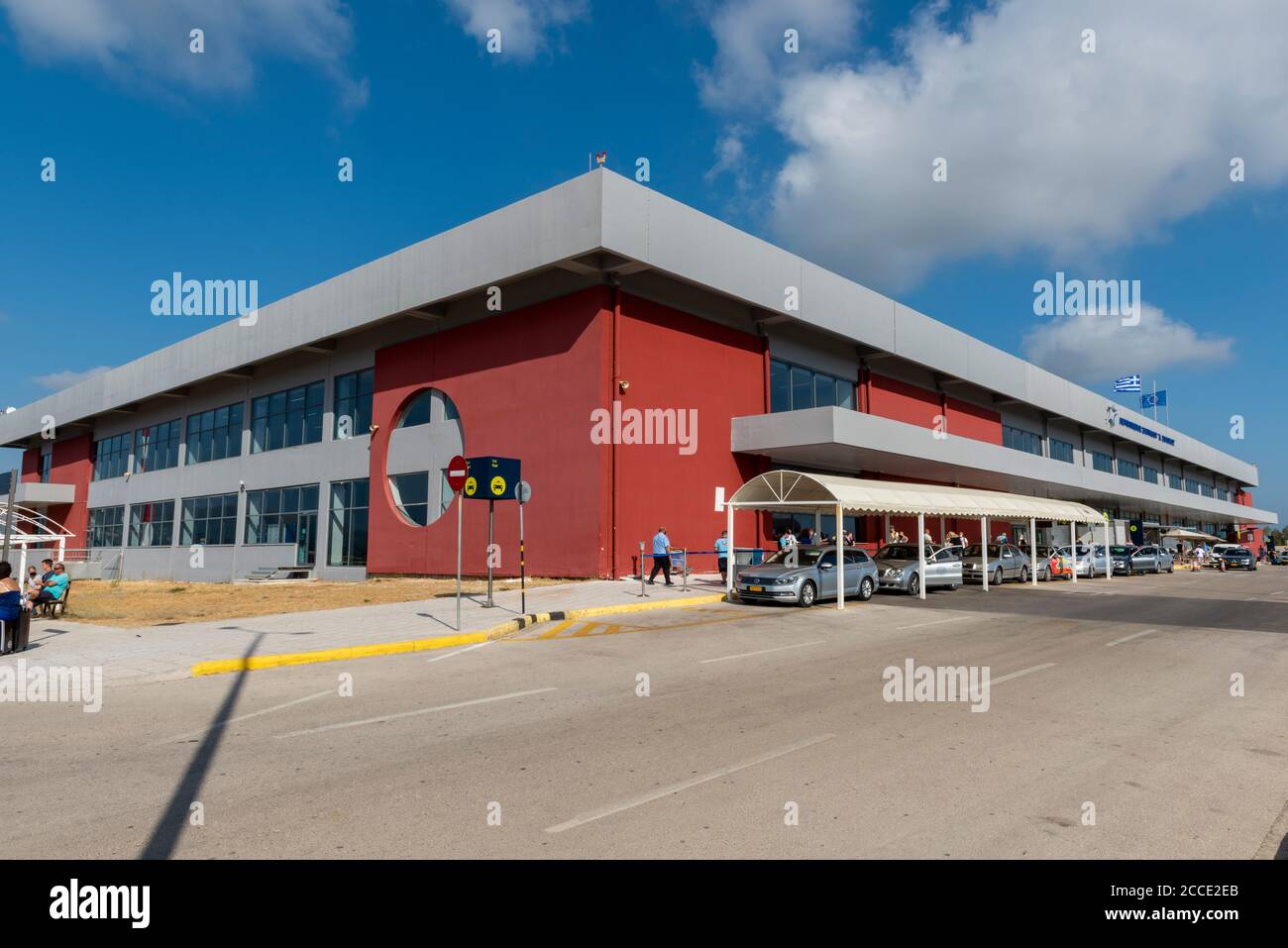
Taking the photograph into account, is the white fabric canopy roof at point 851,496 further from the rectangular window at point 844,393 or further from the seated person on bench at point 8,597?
the seated person on bench at point 8,597

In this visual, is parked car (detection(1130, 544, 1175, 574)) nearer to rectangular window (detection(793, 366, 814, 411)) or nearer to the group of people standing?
rectangular window (detection(793, 366, 814, 411))

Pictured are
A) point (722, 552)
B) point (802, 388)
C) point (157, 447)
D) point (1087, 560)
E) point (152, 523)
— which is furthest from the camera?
point (157, 447)

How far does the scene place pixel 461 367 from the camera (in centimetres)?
2977

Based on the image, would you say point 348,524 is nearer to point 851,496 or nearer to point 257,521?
point 257,521

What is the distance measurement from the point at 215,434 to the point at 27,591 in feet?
96.6

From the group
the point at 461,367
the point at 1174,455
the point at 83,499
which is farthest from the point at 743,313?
the point at 1174,455

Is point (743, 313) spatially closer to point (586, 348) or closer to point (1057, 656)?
point (586, 348)

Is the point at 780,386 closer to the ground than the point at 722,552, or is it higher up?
higher up

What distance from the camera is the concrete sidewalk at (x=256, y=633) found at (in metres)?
11.5

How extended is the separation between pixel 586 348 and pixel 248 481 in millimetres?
23801

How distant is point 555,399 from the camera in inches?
1041

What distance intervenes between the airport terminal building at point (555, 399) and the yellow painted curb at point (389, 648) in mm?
6272

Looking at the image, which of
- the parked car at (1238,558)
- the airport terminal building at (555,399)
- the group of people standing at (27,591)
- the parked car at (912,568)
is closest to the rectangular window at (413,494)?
→ the airport terminal building at (555,399)

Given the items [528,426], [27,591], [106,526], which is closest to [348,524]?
[528,426]
